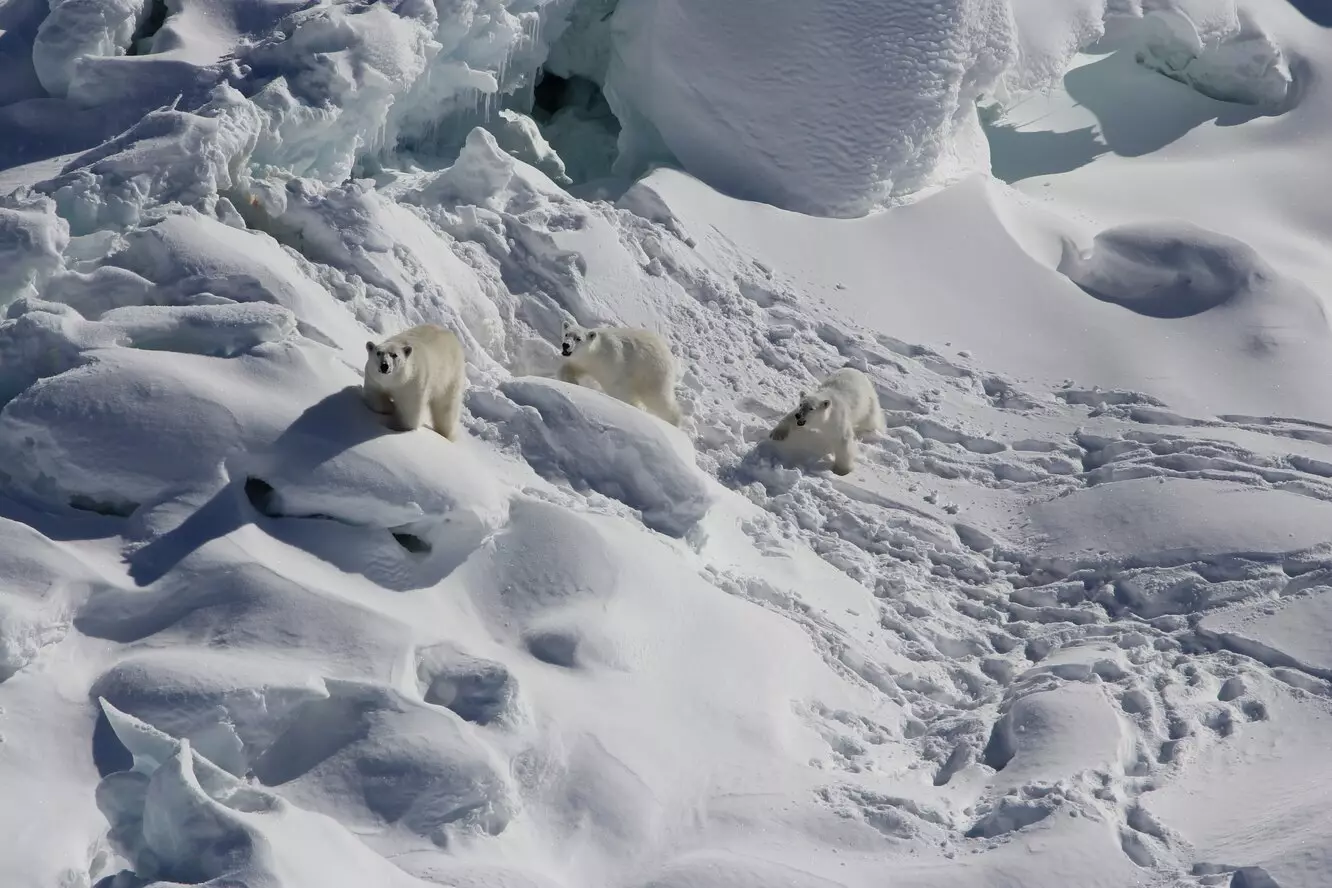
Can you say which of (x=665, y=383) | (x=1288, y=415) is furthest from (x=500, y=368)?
(x=1288, y=415)

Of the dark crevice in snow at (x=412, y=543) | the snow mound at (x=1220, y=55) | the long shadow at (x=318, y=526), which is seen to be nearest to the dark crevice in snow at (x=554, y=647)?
the long shadow at (x=318, y=526)

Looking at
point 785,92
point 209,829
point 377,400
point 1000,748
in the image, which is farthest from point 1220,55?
point 209,829

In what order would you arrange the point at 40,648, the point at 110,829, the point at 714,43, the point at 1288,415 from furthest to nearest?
the point at 714,43, the point at 1288,415, the point at 40,648, the point at 110,829

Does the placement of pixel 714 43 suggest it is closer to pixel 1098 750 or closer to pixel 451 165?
pixel 451 165

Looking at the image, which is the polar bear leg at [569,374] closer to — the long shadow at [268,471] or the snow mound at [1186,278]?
the long shadow at [268,471]

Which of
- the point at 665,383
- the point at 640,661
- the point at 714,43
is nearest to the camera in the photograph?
the point at 640,661

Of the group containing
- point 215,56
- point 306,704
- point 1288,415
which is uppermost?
point 215,56

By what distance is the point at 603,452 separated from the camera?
7.84 metres

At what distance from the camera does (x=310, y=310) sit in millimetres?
7520

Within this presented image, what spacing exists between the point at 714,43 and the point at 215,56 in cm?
362

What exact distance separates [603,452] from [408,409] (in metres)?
1.24

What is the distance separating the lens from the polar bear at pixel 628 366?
8289mm

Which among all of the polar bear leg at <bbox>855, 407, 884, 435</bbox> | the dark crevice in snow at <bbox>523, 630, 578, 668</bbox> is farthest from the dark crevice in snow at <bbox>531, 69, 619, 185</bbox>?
the dark crevice in snow at <bbox>523, 630, 578, 668</bbox>

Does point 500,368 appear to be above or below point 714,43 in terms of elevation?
below
